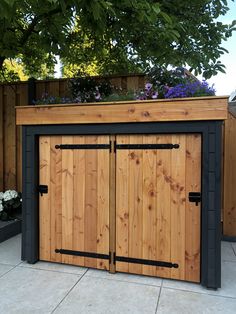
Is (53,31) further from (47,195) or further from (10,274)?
(10,274)

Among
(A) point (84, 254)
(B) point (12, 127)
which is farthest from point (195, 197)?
(B) point (12, 127)

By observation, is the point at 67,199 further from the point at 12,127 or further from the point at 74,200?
the point at 12,127

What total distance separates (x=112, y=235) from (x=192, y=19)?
3132mm

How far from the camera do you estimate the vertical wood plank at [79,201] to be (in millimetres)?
2975

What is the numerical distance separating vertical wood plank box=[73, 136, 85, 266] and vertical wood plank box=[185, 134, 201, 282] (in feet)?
3.34

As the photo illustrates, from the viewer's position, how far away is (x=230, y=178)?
3803mm

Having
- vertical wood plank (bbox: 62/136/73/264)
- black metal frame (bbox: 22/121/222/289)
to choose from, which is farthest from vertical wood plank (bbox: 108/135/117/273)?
vertical wood plank (bbox: 62/136/73/264)

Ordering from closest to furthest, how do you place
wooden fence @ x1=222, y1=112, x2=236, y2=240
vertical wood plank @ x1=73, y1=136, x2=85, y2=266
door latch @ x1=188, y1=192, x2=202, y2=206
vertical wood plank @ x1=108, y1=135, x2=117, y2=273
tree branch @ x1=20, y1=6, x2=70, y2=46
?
door latch @ x1=188, y1=192, x2=202, y2=206 < vertical wood plank @ x1=108, y1=135, x2=117, y2=273 < vertical wood plank @ x1=73, y1=136, x2=85, y2=266 < tree branch @ x1=20, y1=6, x2=70, y2=46 < wooden fence @ x1=222, y1=112, x2=236, y2=240

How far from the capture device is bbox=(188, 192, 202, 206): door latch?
2619 millimetres

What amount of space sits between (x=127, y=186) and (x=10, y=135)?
2560 mm

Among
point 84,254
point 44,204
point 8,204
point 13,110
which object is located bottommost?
point 84,254

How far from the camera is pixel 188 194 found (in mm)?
2652

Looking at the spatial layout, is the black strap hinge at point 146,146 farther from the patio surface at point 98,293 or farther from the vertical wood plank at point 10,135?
the vertical wood plank at point 10,135

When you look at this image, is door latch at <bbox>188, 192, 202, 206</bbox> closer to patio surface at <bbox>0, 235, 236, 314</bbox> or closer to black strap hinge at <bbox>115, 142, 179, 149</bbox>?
black strap hinge at <bbox>115, 142, 179, 149</bbox>
